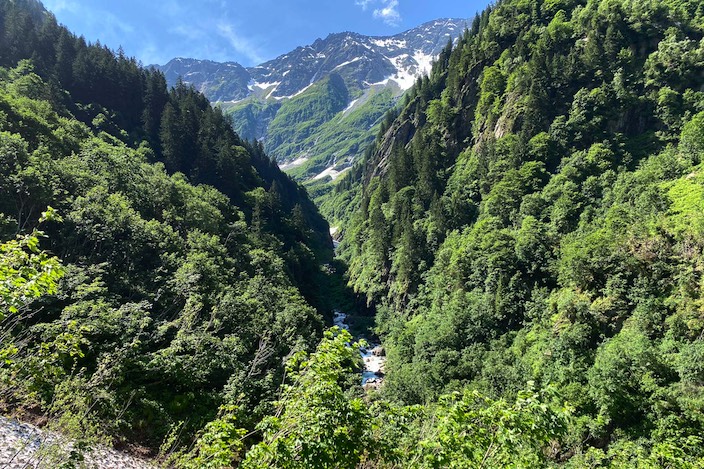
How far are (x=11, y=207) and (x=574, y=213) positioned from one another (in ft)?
242

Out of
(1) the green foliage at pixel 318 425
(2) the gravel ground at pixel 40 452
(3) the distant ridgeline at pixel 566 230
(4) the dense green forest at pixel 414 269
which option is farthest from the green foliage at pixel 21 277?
(3) the distant ridgeline at pixel 566 230

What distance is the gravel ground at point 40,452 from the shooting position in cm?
1002

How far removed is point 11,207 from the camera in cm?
3875

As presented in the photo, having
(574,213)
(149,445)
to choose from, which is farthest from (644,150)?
(149,445)

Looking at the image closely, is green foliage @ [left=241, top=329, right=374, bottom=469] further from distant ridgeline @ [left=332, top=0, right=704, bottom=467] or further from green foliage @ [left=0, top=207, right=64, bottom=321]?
distant ridgeline @ [left=332, top=0, right=704, bottom=467]

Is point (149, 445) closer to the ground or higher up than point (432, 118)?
closer to the ground

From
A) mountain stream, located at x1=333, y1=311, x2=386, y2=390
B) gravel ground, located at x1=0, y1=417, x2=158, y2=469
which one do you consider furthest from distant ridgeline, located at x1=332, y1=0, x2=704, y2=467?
gravel ground, located at x1=0, y1=417, x2=158, y2=469

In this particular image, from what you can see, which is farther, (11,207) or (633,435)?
(11,207)

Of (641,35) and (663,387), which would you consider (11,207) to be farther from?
(641,35)

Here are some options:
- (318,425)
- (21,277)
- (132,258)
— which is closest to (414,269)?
(132,258)

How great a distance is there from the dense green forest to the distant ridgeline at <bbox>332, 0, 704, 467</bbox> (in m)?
0.32

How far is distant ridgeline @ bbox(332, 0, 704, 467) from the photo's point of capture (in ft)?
107

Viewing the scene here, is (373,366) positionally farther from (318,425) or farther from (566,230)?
(318,425)

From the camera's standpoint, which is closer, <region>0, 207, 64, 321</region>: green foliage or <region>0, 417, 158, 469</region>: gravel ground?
<region>0, 207, 64, 321</region>: green foliage
